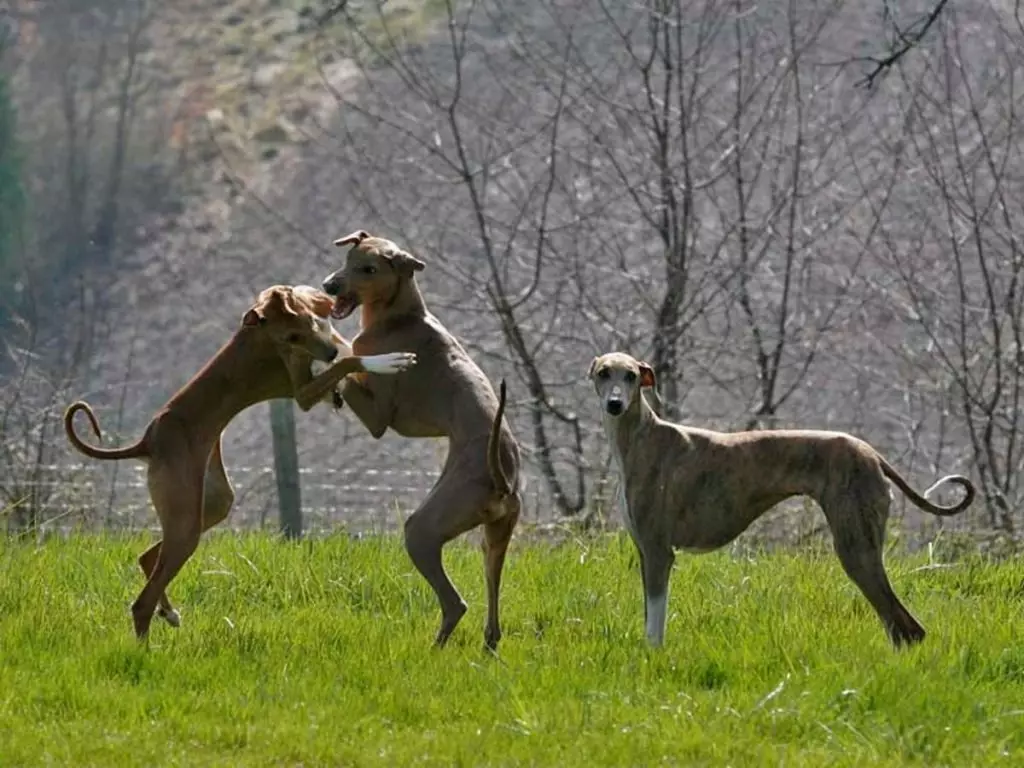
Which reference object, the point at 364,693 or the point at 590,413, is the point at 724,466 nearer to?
the point at 364,693

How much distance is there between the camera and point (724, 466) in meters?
8.24

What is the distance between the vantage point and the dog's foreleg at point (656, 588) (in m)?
8.12

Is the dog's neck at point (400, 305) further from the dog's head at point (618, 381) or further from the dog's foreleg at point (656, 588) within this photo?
the dog's foreleg at point (656, 588)

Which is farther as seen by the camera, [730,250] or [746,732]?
[730,250]

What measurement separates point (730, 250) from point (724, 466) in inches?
397

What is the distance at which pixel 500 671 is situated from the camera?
7379mm

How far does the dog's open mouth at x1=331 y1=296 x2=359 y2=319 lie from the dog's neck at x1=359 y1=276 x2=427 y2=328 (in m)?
0.07

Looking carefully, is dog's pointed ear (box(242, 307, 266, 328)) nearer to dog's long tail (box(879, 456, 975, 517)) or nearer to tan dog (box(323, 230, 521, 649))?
tan dog (box(323, 230, 521, 649))

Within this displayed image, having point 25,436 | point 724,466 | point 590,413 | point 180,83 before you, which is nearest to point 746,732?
point 724,466

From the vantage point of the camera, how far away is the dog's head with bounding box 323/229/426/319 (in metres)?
8.69

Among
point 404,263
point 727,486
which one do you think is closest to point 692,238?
point 404,263

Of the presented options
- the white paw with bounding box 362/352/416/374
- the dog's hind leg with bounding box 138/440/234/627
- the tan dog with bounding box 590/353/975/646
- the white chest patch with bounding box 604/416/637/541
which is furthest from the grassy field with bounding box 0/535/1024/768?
the white paw with bounding box 362/352/416/374

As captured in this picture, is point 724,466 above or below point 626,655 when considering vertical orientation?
above

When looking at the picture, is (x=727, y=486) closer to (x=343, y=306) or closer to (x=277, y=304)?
(x=343, y=306)
